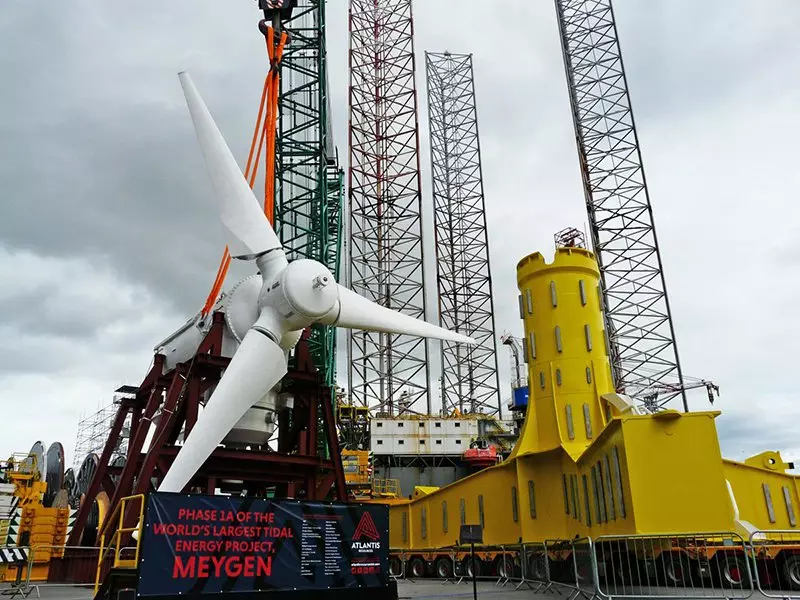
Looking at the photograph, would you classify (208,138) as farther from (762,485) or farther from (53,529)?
(53,529)

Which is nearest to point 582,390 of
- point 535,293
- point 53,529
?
point 535,293

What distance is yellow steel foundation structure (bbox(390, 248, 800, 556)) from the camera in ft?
46.7

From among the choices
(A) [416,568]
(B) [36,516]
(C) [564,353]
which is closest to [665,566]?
(C) [564,353]

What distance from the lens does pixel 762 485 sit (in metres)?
18.9

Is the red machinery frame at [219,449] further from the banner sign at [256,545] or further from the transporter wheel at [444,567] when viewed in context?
the transporter wheel at [444,567]

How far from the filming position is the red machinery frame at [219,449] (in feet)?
58.6

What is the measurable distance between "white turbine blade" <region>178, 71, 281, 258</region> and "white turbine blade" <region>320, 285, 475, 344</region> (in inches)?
111

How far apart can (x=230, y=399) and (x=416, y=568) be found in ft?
53.9

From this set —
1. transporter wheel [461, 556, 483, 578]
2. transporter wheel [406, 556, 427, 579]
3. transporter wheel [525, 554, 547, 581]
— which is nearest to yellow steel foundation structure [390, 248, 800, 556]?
transporter wheel [406, 556, 427, 579]

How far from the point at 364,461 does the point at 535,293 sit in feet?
83.8

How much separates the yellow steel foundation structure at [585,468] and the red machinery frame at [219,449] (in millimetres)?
7289

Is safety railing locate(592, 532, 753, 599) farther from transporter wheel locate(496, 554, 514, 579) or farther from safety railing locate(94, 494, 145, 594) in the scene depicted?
safety railing locate(94, 494, 145, 594)

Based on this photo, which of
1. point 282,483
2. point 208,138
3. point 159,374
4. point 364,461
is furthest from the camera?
point 364,461

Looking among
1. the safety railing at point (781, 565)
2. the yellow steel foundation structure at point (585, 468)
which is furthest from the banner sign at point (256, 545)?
the safety railing at point (781, 565)
